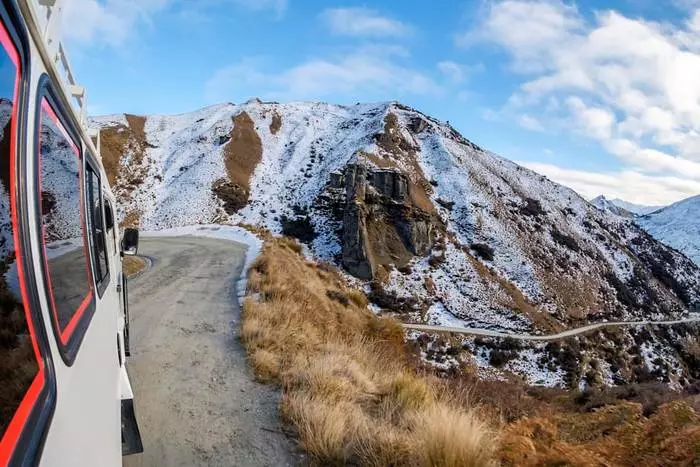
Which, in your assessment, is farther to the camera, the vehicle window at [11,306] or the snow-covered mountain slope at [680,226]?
the snow-covered mountain slope at [680,226]

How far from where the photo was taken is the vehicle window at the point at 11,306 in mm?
1175

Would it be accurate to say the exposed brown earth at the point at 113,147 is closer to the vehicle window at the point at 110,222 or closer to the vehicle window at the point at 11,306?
the vehicle window at the point at 110,222

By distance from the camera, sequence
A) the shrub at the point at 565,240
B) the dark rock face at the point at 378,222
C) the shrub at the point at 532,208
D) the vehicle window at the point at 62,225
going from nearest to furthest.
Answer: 1. the vehicle window at the point at 62,225
2. the dark rock face at the point at 378,222
3. the shrub at the point at 565,240
4. the shrub at the point at 532,208

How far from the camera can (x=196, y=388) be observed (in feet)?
20.4

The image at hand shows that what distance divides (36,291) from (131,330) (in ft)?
25.4

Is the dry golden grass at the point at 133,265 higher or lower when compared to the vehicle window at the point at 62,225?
lower

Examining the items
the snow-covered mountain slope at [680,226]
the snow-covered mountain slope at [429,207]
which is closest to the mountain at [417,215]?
the snow-covered mountain slope at [429,207]

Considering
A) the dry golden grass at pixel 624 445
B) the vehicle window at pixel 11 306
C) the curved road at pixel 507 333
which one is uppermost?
the vehicle window at pixel 11 306

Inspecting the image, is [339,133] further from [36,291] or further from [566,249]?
[36,291]

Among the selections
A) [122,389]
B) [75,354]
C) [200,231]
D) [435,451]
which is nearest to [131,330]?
[122,389]

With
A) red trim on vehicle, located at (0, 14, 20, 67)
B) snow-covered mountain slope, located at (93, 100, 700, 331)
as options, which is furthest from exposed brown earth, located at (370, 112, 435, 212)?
red trim on vehicle, located at (0, 14, 20, 67)

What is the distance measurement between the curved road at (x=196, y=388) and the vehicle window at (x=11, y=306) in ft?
12.0

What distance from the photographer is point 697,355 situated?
46938mm

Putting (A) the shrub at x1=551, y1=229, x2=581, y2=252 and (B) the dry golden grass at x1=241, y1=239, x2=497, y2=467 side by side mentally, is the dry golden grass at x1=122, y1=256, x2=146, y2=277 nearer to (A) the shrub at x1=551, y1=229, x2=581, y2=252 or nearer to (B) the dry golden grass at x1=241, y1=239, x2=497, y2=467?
(B) the dry golden grass at x1=241, y1=239, x2=497, y2=467
